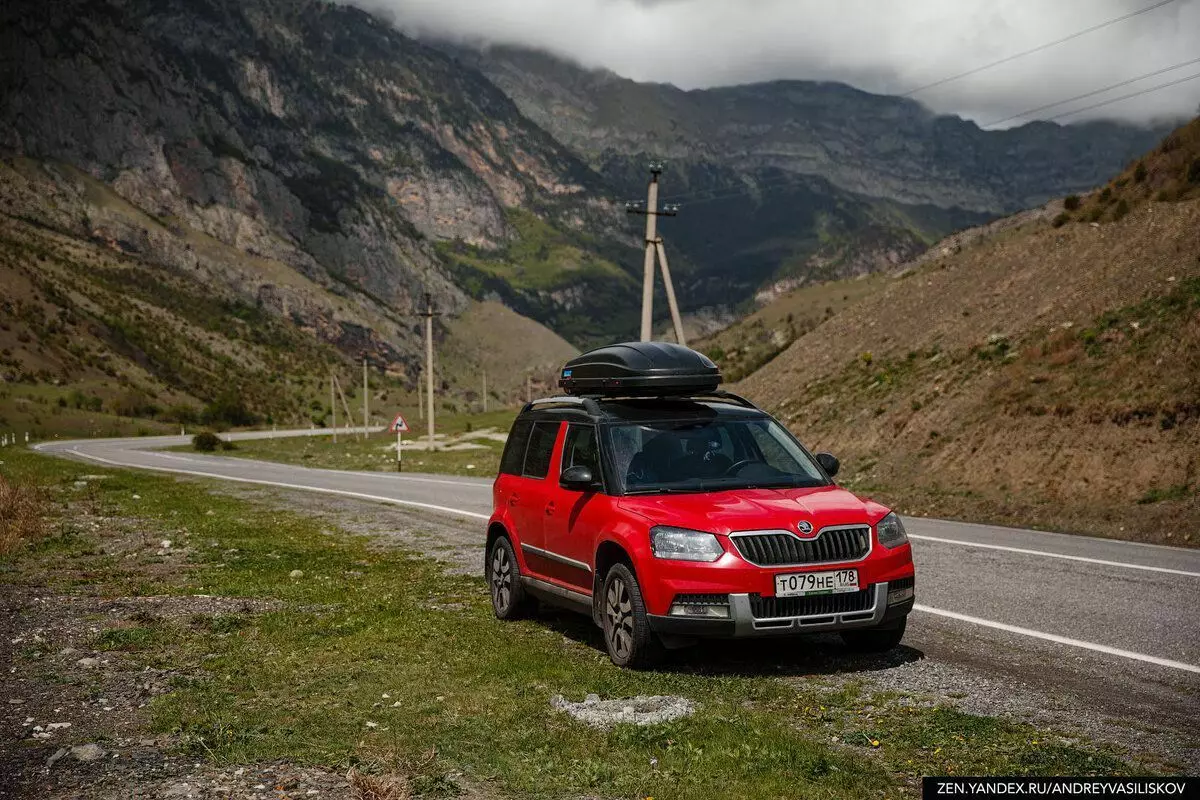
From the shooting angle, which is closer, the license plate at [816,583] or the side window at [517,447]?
the license plate at [816,583]

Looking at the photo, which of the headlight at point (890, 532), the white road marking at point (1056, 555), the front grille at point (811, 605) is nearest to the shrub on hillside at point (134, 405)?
the white road marking at point (1056, 555)

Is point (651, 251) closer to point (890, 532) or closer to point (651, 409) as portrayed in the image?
point (651, 409)

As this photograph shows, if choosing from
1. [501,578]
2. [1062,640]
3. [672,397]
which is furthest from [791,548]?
[501,578]

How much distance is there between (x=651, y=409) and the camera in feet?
31.2

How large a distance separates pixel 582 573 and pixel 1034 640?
3621 mm

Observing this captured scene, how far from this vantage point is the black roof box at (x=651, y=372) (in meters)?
9.52

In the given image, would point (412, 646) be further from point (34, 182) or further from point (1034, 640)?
point (34, 182)

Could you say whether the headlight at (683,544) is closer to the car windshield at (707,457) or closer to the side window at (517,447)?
the car windshield at (707,457)

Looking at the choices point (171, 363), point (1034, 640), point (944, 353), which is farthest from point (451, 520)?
point (171, 363)

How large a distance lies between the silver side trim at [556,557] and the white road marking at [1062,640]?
3401 mm

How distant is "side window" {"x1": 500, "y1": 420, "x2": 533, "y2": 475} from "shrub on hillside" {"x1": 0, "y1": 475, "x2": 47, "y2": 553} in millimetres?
7754

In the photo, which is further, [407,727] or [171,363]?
[171,363]

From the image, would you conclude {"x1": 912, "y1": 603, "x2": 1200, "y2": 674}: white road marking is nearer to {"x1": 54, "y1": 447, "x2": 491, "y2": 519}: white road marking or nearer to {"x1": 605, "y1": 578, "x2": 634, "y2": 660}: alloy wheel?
{"x1": 605, "y1": 578, "x2": 634, "y2": 660}: alloy wheel

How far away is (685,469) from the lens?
891 cm
